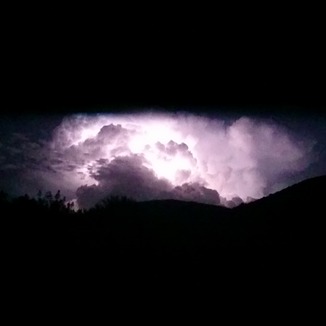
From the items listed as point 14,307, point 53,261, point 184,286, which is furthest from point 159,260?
point 14,307

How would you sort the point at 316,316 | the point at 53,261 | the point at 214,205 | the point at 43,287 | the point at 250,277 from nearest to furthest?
the point at 316,316, the point at 43,287, the point at 250,277, the point at 53,261, the point at 214,205

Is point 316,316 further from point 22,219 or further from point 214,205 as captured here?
point 22,219

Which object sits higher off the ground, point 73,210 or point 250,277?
point 73,210

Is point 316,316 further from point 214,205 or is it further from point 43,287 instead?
point 214,205

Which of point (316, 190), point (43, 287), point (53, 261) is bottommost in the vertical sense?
point (43, 287)

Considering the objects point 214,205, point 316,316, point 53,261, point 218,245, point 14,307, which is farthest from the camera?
point 214,205

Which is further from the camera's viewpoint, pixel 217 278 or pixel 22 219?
pixel 22 219

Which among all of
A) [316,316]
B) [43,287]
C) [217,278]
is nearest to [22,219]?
[43,287]
